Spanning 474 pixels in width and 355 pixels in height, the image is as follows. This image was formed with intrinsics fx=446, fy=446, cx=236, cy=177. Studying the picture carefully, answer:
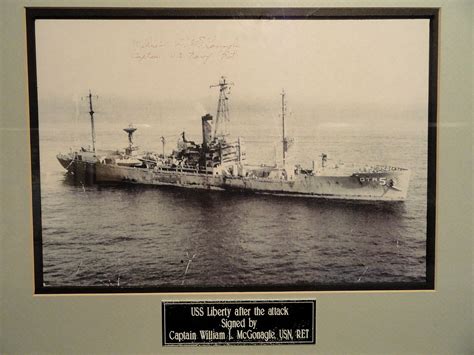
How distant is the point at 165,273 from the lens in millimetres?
1381

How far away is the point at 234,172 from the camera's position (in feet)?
4.55

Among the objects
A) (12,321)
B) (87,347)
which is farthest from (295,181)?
(12,321)

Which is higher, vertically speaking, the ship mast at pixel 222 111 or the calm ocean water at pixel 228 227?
the ship mast at pixel 222 111

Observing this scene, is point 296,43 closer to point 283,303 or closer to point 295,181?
point 295,181

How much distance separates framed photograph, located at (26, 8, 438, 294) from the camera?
1346mm

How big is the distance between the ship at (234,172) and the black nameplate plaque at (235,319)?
1.16 ft

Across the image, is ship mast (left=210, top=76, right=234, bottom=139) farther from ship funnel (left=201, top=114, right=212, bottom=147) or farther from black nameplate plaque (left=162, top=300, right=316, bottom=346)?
black nameplate plaque (left=162, top=300, right=316, bottom=346)

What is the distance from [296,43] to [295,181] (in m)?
0.42

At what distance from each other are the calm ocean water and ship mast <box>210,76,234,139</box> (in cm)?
7

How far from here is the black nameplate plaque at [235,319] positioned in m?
1.38
